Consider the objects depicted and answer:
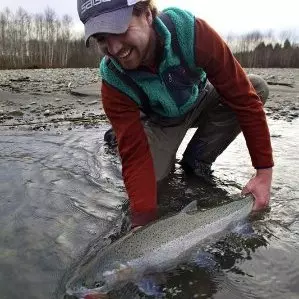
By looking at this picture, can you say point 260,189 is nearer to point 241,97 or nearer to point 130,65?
point 241,97

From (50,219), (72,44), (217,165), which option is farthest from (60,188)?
(72,44)

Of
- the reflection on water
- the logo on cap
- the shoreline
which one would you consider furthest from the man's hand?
the shoreline

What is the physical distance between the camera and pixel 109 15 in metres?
2.33

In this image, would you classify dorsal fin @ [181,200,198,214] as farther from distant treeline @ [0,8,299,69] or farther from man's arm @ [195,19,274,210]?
distant treeline @ [0,8,299,69]

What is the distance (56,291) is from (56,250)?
48cm

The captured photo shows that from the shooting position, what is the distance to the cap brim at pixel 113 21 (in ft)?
7.61

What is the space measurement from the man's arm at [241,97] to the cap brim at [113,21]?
664mm

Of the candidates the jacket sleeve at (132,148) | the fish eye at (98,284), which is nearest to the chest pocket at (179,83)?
the jacket sleeve at (132,148)

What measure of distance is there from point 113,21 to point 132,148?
954 millimetres

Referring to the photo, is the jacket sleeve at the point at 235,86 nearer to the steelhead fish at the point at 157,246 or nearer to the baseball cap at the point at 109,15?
the steelhead fish at the point at 157,246

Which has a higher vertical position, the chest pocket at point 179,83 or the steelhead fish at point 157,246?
the chest pocket at point 179,83

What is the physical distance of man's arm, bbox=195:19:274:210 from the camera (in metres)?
2.90

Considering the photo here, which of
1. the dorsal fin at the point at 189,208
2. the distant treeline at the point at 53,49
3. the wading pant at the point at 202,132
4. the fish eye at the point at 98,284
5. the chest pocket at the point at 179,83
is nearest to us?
the fish eye at the point at 98,284

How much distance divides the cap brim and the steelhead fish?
103 cm
